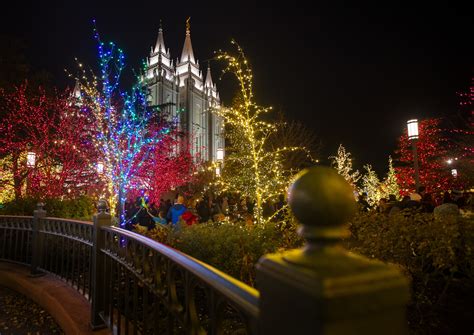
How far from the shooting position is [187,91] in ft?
240

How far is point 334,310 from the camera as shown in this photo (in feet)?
2.45

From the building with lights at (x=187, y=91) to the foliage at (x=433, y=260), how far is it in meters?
60.5

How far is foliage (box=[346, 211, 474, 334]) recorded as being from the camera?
400cm

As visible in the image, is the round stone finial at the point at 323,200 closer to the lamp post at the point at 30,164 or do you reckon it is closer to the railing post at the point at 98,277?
the railing post at the point at 98,277

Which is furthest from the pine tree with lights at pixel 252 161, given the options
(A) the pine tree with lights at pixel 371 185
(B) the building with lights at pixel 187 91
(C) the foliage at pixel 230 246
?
(B) the building with lights at pixel 187 91

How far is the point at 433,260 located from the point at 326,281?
4.55m

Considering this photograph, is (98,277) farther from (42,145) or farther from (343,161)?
(343,161)

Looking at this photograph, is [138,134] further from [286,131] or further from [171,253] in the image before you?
[286,131]

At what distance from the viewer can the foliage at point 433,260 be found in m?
4.00

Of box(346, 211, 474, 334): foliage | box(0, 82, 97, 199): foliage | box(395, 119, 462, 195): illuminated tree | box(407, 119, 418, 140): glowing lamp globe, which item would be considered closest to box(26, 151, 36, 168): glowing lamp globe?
box(0, 82, 97, 199): foliage

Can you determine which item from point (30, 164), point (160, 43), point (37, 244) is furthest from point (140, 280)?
point (160, 43)

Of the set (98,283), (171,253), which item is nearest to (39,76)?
(98,283)

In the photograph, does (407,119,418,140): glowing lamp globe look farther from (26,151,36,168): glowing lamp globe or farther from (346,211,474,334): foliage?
(26,151,36,168): glowing lamp globe

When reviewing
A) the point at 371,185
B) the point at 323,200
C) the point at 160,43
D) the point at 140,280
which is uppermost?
the point at 160,43
